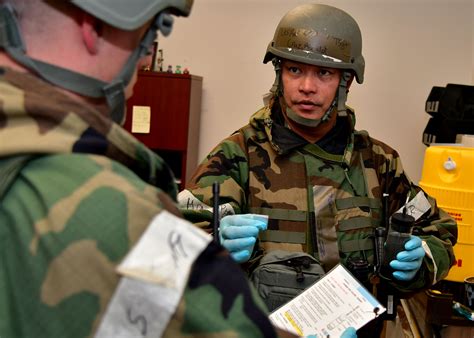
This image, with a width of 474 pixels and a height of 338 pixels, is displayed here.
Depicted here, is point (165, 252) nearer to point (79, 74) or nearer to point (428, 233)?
point (79, 74)

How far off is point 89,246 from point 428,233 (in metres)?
1.55

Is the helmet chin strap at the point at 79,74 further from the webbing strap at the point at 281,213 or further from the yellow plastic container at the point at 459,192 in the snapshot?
the yellow plastic container at the point at 459,192

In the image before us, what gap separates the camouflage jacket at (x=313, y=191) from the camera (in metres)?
1.74

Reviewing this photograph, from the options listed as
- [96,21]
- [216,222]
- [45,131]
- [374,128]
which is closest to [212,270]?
[45,131]

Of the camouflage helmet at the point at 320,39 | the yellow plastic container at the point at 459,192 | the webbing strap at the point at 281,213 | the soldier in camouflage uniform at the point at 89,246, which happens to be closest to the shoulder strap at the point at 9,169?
the soldier in camouflage uniform at the point at 89,246

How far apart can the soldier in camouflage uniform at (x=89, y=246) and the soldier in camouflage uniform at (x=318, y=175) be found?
1.02 meters

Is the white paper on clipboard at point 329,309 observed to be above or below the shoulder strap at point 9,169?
below

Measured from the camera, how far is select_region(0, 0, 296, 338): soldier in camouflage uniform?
1.94 feet

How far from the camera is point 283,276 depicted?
1.52 meters

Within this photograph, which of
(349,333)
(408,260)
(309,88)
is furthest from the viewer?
(309,88)

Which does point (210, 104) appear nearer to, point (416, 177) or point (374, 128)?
point (374, 128)

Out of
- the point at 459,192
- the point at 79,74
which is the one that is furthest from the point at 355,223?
the point at 79,74

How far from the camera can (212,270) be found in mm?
628

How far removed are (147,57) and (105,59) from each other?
106 mm
